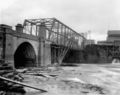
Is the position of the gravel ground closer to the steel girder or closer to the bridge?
the bridge

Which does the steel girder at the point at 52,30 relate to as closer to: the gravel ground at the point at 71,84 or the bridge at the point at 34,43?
the bridge at the point at 34,43

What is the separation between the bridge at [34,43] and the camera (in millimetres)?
18484

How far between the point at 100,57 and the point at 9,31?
122 ft

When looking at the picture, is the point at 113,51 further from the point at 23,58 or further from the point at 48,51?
the point at 23,58

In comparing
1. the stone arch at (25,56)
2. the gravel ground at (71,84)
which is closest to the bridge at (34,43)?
the stone arch at (25,56)

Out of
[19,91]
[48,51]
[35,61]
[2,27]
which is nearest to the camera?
[19,91]

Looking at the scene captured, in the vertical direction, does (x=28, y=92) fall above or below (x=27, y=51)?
below

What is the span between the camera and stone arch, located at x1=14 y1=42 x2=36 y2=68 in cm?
2673

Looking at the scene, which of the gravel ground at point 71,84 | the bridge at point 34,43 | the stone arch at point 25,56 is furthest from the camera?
the stone arch at point 25,56

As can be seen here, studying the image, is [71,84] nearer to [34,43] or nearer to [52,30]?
[34,43]

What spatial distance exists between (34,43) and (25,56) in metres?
3.12

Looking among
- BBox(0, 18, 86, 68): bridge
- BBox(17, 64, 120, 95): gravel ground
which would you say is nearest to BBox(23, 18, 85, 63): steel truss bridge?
BBox(0, 18, 86, 68): bridge

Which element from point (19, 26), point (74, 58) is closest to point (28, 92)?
point (19, 26)

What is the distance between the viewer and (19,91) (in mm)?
9594
